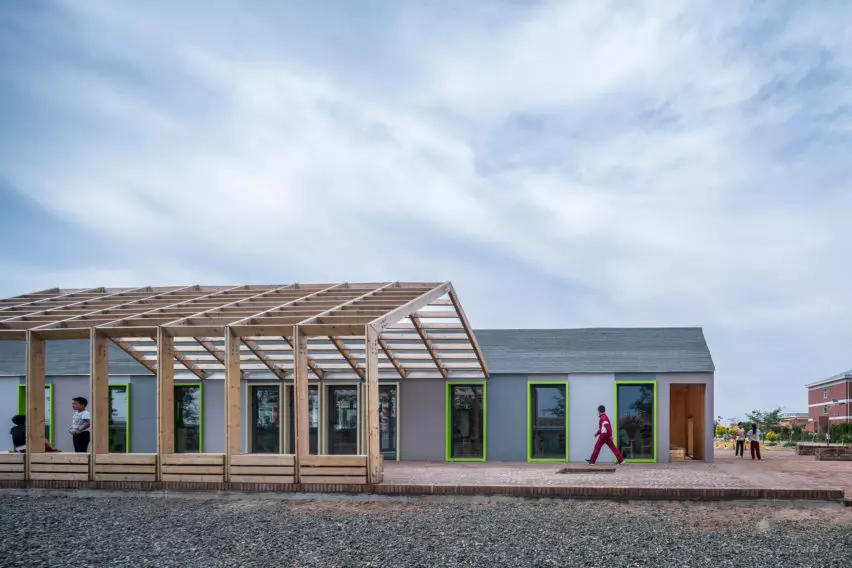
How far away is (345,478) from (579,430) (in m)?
6.73

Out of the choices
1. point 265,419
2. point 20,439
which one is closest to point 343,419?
point 265,419

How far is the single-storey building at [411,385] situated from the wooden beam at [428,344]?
0.12ft

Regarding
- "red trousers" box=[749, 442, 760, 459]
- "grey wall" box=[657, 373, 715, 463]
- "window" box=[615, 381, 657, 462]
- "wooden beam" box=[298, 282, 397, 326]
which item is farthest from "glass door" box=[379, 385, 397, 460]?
"red trousers" box=[749, 442, 760, 459]

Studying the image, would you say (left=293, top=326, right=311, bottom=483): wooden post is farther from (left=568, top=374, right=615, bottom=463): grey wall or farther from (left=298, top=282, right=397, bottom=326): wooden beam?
(left=568, top=374, right=615, bottom=463): grey wall

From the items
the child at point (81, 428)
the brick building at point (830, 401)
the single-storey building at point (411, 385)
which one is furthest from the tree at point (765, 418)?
the child at point (81, 428)

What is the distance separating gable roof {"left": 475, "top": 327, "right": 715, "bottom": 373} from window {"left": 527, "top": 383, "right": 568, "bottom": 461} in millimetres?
463

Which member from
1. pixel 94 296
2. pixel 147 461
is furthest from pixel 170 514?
pixel 94 296

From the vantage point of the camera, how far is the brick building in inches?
2232

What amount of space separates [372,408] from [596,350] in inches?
304

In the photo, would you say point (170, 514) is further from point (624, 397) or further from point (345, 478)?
point (624, 397)

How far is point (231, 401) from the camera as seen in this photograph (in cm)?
1326

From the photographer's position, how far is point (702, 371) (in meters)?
17.7

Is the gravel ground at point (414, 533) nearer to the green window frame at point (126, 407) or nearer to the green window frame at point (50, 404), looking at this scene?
the green window frame at point (126, 407)

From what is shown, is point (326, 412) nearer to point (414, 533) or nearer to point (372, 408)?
point (372, 408)
